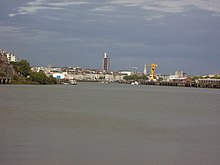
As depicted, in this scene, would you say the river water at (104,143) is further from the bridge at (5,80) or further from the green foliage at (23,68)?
the green foliage at (23,68)

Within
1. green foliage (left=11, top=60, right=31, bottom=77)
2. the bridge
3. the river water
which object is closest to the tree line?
green foliage (left=11, top=60, right=31, bottom=77)

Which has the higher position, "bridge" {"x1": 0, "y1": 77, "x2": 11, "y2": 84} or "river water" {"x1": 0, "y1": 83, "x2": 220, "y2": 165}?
"bridge" {"x1": 0, "y1": 77, "x2": 11, "y2": 84}

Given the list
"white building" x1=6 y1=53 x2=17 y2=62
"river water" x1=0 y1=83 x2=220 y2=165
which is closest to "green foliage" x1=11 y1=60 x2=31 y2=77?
"white building" x1=6 y1=53 x2=17 y2=62

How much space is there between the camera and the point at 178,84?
477 ft

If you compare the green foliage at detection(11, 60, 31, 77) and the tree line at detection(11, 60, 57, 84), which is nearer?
the tree line at detection(11, 60, 57, 84)

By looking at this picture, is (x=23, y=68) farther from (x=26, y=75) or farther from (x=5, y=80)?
(x=5, y=80)

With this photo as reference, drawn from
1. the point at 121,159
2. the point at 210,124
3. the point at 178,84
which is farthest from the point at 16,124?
the point at 178,84

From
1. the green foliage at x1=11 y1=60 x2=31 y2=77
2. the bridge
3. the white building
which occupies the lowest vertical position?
the bridge

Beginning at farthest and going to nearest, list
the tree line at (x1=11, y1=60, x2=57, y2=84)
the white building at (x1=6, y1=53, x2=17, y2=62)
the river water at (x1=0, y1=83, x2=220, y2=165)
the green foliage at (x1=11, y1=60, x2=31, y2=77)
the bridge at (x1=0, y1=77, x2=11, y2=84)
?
1. the white building at (x1=6, y1=53, x2=17, y2=62)
2. the green foliage at (x1=11, y1=60, x2=31, y2=77)
3. the tree line at (x1=11, y1=60, x2=57, y2=84)
4. the bridge at (x1=0, y1=77, x2=11, y2=84)
5. the river water at (x1=0, y1=83, x2=220, y2=165)

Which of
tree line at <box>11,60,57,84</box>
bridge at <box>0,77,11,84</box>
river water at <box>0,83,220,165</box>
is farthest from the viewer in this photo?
tree line at <box>11,60,57,84</box>

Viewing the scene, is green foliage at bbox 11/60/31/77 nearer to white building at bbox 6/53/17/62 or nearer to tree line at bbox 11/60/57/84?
tree line at bbox 11/60/57/84

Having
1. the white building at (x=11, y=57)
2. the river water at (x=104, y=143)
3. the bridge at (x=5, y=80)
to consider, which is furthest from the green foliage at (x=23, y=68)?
the river water at (x=104, y=143)

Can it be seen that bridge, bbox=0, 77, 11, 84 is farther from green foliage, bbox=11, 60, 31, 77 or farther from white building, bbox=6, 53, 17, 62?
white building, bbox=6, 53, 17, 62

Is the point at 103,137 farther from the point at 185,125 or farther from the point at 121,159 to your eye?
the point at 185,125
